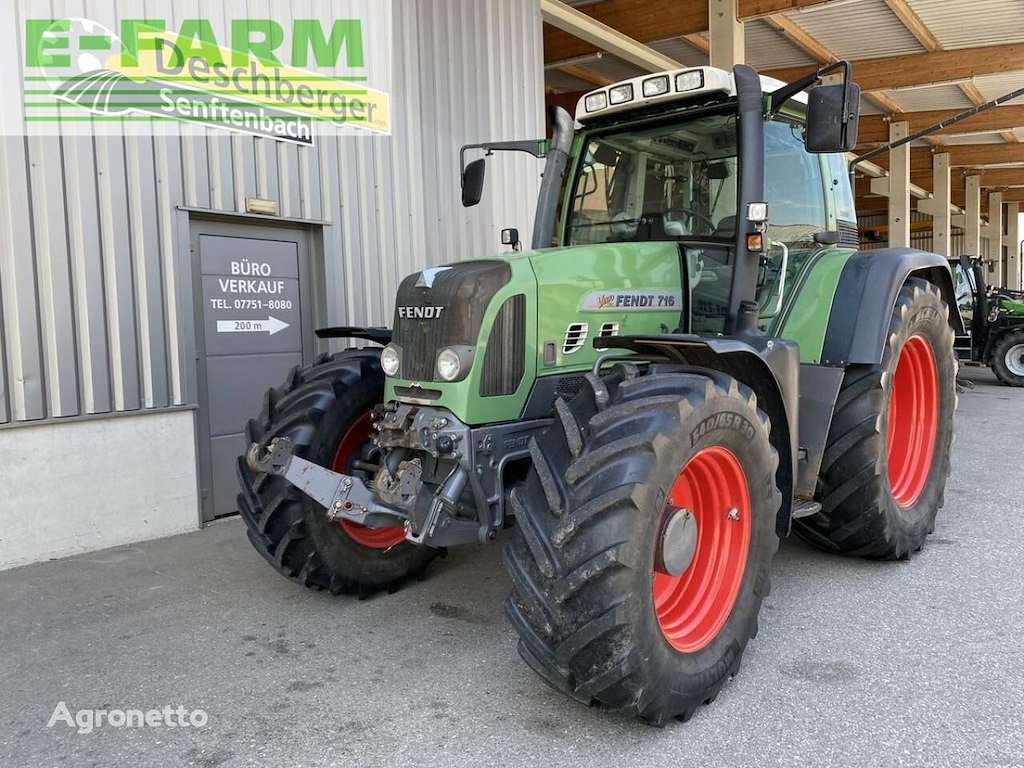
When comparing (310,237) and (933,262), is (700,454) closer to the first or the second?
(933,262)

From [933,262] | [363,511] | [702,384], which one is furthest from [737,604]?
[933,262]

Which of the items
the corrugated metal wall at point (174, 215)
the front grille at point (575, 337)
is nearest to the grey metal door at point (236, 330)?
the corrugated metal wall at point (174, 215)

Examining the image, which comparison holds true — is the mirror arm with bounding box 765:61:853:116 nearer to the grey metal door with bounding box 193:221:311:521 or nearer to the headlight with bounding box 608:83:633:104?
the headlight with bounding box 608:83:633:104

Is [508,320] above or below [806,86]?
below

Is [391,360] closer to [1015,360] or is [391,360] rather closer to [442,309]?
[442,309]

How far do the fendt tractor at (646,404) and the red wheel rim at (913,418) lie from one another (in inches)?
0.5

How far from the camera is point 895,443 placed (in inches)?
181

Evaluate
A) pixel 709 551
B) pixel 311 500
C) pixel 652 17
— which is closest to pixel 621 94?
pixel 709 551

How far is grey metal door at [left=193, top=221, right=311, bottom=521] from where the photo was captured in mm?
5398

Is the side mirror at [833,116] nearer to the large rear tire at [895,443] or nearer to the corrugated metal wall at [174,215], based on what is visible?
the large rear tire at [895,443]

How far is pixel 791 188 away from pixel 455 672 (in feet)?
9.21

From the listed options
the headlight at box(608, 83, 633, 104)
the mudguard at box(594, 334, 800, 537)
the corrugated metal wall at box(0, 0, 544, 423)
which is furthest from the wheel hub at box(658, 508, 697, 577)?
the corrugated metal wall at box(0, 0, 544, 423)

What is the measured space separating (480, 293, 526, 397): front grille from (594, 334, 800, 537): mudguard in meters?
0.34

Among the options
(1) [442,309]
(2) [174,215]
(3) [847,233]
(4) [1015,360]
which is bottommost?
(4) [1015,360]
